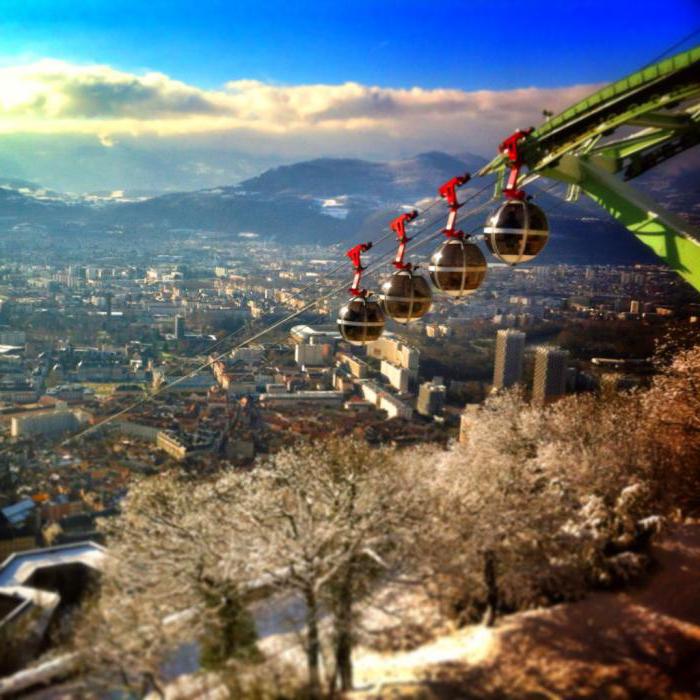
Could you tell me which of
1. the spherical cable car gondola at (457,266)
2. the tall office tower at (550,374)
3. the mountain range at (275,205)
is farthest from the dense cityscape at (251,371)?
the mountain range at (275,205)

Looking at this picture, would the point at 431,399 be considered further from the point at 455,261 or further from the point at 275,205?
the point at 275,205

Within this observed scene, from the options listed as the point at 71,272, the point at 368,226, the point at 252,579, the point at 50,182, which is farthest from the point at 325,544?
the point at 50,182

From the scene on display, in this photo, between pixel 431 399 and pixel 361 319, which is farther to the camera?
pixel 431 399

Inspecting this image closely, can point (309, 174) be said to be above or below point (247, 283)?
above

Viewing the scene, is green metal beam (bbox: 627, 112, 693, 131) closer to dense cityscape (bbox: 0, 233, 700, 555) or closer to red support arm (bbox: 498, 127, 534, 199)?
red support arm (bbox: 498, 127, 534, 199)

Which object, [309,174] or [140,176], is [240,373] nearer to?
[309,174]

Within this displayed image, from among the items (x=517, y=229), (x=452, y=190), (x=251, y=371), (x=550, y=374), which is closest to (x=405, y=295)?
(x=452, y=190)

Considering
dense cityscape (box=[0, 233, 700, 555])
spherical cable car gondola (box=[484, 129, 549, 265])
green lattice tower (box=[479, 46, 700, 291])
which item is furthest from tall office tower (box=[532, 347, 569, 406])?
spherical cable car gondola (box=[484, 129, 549, 265])
